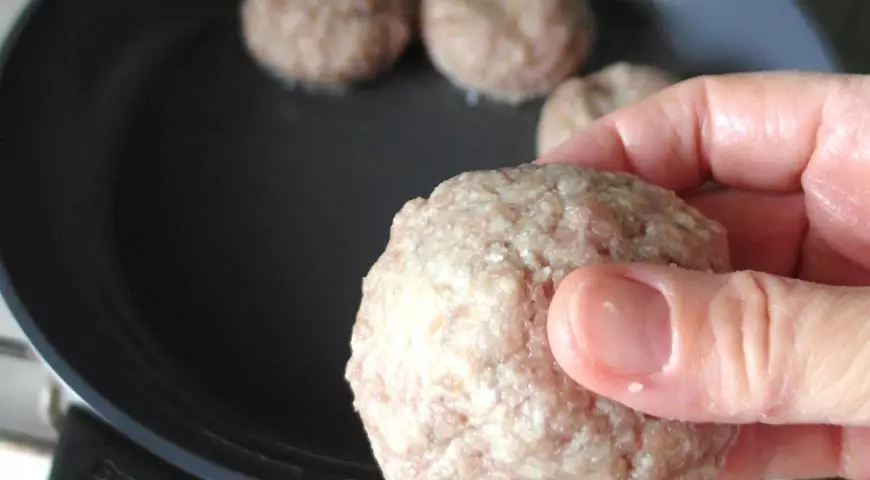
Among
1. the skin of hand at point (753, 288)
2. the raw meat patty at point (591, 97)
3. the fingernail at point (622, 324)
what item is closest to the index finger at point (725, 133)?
the skin of hand at point (753, 288)

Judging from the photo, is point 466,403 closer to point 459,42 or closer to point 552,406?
point 552,406

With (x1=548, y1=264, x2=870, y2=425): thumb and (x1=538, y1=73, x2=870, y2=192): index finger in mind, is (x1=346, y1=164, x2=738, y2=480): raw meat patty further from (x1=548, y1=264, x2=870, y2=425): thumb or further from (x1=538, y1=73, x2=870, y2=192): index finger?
(x1=538, y1=73, x2=870, y2=192): index finger

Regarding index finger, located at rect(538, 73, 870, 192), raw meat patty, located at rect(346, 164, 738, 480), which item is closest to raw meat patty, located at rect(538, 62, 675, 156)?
index finger, located at rect(538, 73, 870, 192)

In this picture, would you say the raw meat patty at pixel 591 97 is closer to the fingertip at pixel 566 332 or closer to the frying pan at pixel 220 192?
the frying pan at pixel 220 192

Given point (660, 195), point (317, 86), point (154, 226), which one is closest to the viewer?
point (660, 195)

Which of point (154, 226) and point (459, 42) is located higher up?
point (459, 42)

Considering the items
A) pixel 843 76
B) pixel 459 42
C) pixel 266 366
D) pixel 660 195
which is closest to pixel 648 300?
pixel 660 195

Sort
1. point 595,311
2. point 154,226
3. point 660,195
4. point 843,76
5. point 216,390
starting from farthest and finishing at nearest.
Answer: point 154,226 < point 216,390 < point 843,76 < point 660,195 < point 595,311
